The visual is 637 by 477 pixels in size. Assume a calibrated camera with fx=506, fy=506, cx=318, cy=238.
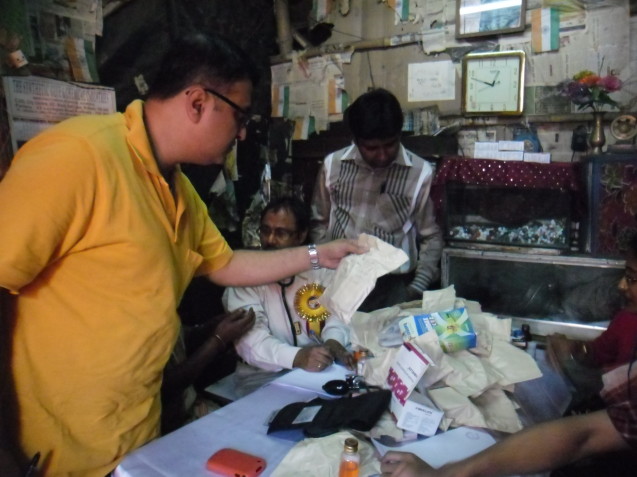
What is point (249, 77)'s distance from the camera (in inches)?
53.2

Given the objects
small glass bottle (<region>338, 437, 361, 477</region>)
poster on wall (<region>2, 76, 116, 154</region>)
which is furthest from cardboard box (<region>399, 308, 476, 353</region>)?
poster on wall (<region>2, 76, 116, 154</region>)

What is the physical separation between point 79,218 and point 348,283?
2.52 ft

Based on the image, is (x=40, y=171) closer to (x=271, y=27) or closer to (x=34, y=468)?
(x=34, y=468)

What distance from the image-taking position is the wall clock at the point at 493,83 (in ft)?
10.5

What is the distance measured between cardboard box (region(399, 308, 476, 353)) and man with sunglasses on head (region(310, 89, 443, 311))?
40.6 inches

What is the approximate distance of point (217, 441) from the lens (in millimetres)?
1251

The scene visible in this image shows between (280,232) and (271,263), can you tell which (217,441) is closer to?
(271,263)

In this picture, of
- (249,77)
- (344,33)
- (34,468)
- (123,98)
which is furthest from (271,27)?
(34,468)

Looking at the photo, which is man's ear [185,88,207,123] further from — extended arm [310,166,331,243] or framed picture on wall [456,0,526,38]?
framed picture on wall [456,0,526,38]

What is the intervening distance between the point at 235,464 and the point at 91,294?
1.63ft

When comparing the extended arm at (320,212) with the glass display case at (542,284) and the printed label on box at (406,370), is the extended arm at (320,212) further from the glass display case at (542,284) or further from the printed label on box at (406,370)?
the printed label on box at (406,370)

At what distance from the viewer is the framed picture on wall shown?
3.17m

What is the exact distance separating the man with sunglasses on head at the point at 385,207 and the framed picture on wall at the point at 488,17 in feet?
3.77

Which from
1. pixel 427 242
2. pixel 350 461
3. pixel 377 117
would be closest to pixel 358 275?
pixel 350 461
